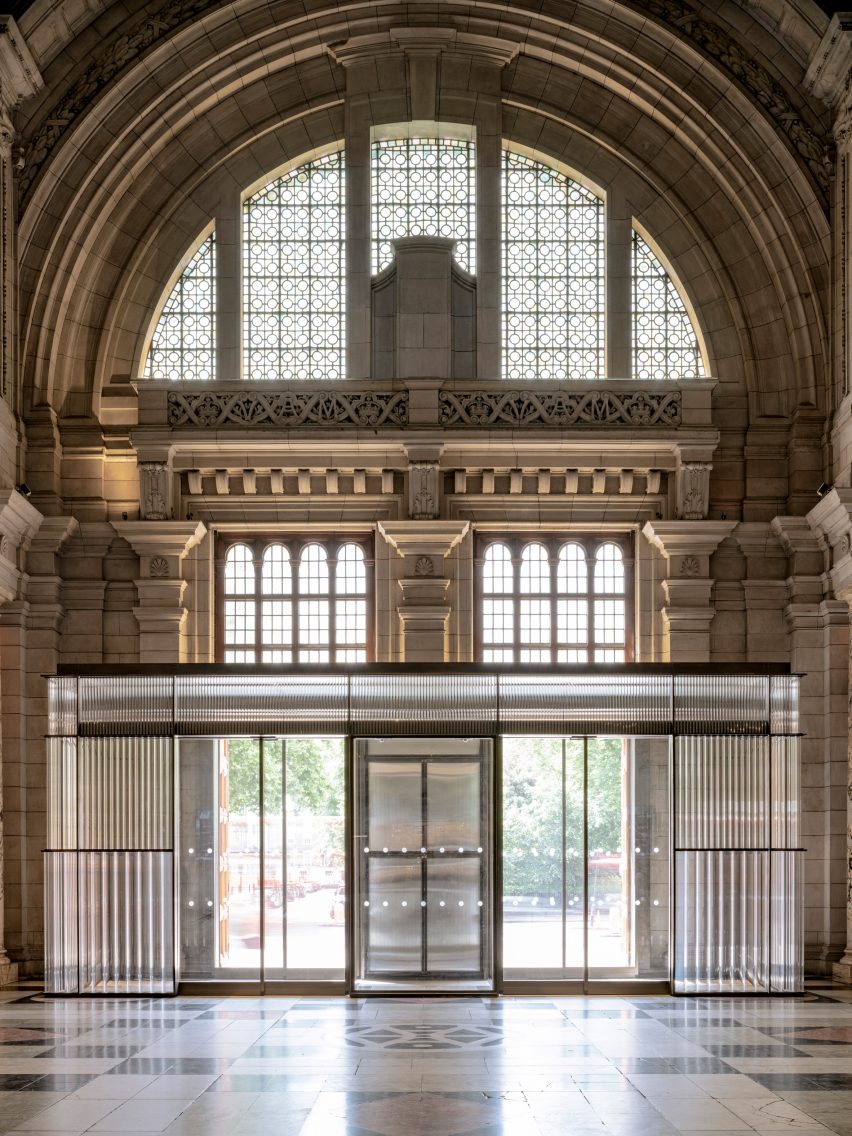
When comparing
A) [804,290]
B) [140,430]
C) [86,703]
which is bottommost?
[86,703]

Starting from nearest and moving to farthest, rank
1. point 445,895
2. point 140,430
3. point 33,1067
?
point 33,1067
point 445,895
point 140,430

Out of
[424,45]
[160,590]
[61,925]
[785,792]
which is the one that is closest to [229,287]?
[424,45]

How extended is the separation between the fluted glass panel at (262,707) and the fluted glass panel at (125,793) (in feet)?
1.75

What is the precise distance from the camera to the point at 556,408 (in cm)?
2170

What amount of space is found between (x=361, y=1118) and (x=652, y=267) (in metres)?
15.4

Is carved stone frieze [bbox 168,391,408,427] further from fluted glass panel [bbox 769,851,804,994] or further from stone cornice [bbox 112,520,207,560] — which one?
fluted glass panel [bbox 769,851,804,994]

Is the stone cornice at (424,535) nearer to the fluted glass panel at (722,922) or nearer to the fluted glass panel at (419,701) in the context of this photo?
the fluted glass panel at (419,701)

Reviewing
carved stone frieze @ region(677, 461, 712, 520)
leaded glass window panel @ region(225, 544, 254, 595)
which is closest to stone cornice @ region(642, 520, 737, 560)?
carved stone frieze @ region(677, 461, 712, 520)

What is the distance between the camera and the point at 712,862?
18.1 m

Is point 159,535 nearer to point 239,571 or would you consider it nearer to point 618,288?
point 239,571

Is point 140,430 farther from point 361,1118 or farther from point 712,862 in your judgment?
point 361,1118

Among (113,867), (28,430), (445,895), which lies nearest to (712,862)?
(445,895)

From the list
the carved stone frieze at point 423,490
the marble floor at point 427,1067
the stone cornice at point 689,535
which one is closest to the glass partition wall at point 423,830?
the marble floor at point 427,1067

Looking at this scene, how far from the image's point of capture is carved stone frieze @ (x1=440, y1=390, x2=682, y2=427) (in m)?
21.7
